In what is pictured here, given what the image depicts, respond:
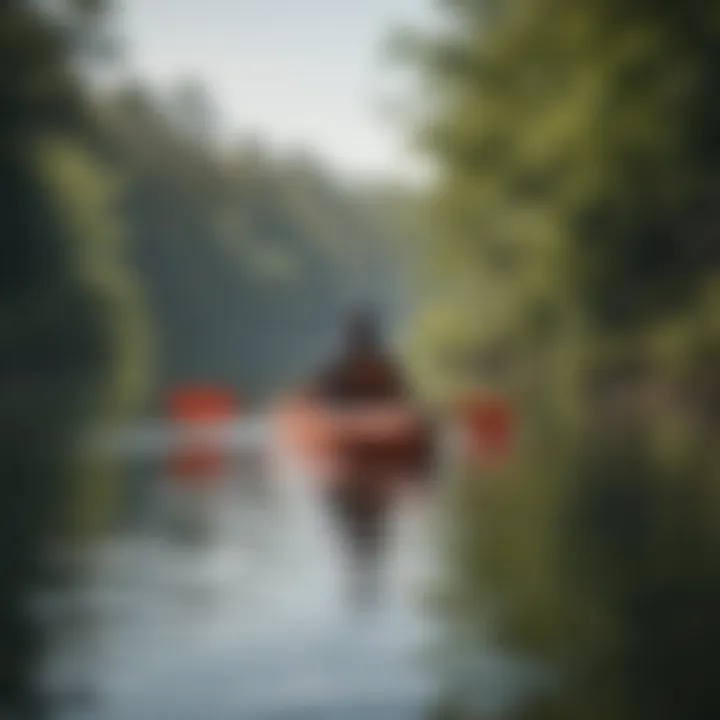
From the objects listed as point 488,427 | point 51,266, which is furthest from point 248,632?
point 51,266

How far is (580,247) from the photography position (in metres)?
6.10

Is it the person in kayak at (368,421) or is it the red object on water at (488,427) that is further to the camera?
the red object on water at (488,427)

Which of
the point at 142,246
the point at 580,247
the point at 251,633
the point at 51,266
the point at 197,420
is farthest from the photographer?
the point at 580,247

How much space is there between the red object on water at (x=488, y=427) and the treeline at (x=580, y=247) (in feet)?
0.20

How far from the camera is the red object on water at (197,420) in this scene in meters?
4.99

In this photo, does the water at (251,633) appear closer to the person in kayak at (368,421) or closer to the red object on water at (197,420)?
the person in kayak at (368,421)

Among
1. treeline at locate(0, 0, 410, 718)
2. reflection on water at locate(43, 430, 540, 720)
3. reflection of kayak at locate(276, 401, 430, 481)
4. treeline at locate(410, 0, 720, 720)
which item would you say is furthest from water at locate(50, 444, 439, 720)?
treeline at locate(0, 0, 410, 718)

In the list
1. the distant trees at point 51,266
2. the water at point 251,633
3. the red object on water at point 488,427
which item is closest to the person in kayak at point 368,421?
the red object on water at point 488,427

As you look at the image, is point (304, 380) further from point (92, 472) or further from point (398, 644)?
point (398, 644)

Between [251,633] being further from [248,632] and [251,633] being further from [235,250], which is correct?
[235,250]

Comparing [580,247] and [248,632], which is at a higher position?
[580,247]

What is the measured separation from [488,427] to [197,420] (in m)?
0.84

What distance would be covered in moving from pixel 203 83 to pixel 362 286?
72 cm

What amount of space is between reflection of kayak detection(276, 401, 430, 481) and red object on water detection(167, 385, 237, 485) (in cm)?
21
